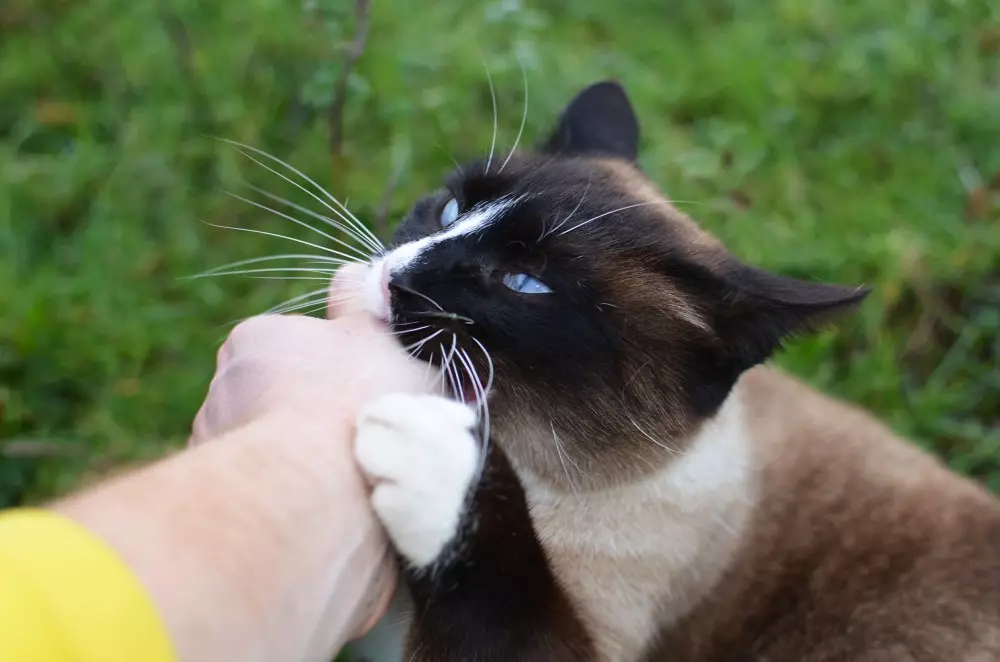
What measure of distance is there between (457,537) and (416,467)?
16cm

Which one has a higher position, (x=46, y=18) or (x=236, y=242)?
(x=46, y=18)

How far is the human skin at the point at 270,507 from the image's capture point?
1.20m

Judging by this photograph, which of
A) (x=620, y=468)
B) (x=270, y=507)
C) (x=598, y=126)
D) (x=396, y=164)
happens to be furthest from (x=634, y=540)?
(x=396, y=164)

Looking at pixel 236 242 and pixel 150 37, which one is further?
pixel 150 37

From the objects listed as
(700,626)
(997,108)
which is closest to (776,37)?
(997,108)

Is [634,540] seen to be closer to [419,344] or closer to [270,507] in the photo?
[419,344]

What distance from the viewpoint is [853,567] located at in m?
2.11

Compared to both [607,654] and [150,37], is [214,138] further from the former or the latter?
[607,654]

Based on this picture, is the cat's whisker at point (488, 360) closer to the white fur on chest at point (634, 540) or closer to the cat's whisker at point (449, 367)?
the cat's whisker at point (449, 367)

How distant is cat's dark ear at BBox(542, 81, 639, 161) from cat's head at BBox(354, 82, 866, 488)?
0.40 meters

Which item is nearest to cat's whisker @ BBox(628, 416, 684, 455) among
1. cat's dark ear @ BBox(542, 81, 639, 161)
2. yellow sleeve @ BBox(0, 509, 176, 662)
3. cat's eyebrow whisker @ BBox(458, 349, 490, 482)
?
cat's eyebrow whisker @ BBox(458, 349, 490, 482)

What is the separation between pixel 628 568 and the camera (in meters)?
1.96

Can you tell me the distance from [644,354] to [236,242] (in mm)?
1844

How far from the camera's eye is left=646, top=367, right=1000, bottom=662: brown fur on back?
1980 mm
